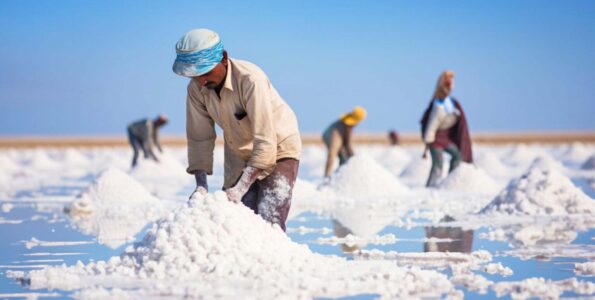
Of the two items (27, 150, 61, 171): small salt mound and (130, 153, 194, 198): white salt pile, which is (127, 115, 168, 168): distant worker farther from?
(27, 150, 61, 171): small salt mound

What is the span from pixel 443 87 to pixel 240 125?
258 inches

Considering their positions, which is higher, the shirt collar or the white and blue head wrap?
the white and blue head wrap

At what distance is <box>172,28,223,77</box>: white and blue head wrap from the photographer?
432 centimetres

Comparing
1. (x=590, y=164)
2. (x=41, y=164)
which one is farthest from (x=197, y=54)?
(x=41, y=164)

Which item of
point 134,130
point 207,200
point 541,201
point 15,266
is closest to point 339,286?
point 207,200

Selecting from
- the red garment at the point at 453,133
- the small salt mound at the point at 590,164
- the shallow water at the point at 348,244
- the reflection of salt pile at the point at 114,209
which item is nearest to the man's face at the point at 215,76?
the shallow water at the point at 348,244

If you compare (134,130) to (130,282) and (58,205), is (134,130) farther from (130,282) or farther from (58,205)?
(130,282)

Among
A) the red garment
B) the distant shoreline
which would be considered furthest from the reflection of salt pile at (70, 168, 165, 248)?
the distant shoreline

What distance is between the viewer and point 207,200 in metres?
4.55

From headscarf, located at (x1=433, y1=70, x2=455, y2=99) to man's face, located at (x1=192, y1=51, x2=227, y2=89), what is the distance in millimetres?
6550

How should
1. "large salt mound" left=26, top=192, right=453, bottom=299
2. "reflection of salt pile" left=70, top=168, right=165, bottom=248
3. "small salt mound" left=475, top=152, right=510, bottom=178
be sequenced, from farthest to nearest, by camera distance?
1. "small salt mound" left=475, top=152, right=510, bottom=178
2. "reflection of salt pile" left=70, top=168, right=165, bottom=248
3. "large salt mound" left=26, top=192, right=453, bottom=299

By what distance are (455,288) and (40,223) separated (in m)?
4.78

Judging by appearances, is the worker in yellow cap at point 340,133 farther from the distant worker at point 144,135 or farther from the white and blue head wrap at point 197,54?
the white and blue head wrap at point 197,54

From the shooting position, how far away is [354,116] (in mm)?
13422
